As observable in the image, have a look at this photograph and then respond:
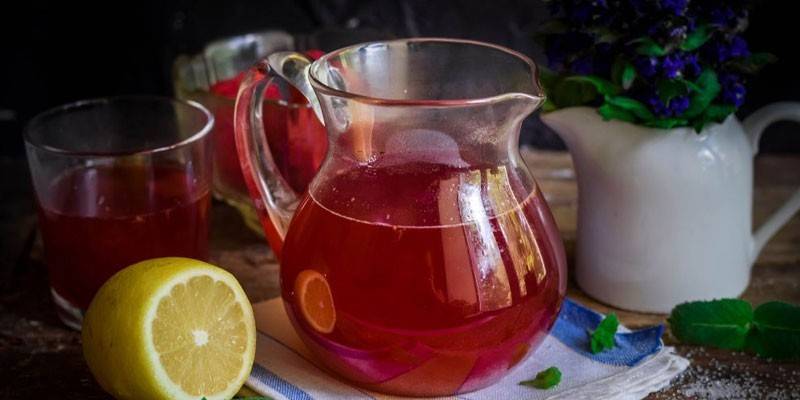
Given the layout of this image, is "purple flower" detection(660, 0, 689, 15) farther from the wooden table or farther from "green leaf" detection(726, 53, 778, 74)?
the wooden table

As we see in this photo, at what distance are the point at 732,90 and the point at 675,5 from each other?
0.12 m

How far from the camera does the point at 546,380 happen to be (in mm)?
969

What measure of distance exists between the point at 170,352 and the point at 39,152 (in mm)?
307

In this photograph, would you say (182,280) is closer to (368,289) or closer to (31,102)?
(368,289)

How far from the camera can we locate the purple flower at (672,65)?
1036 mm

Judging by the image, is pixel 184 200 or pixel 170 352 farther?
pixel 184 200

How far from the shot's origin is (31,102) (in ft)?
5.20

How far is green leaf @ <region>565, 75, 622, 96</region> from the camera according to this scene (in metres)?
1.07

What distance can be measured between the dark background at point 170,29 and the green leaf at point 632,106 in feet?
1.53

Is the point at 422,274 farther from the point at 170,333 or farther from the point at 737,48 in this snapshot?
the point at 737,48

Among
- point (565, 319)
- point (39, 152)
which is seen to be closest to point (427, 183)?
point (565, 319)

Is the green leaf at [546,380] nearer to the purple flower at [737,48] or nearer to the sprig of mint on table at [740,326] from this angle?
the sprig of mint on table at [740,326]

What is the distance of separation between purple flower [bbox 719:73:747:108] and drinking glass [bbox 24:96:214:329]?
539 millimetres

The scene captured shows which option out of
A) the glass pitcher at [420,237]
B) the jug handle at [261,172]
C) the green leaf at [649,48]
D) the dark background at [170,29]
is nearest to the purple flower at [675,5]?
the green leaf at [649,48]
